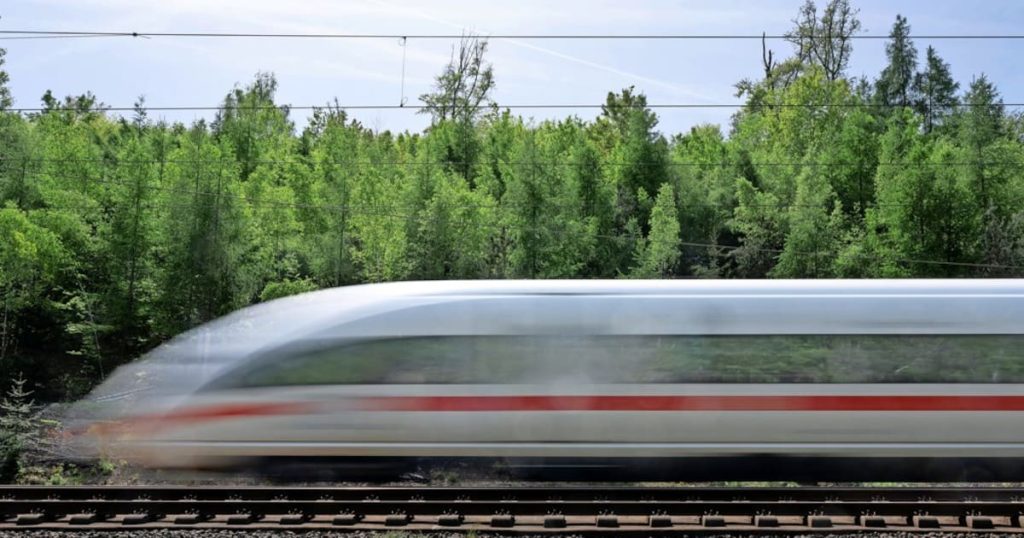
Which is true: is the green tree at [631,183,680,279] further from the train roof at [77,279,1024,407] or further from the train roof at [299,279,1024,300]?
the train roof at [77,279,1024,407]

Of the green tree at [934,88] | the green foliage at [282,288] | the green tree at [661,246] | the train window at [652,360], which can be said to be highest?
the green tree at [934,88]

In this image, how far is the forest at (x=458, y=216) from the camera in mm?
36781

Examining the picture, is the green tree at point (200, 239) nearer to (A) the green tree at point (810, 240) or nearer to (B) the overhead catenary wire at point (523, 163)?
(B) the overhead catenary wire at point (523, 163)

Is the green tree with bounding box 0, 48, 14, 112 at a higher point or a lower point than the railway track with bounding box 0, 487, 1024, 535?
higher

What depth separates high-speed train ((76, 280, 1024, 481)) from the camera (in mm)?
8398

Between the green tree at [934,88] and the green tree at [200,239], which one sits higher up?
the green tree at [934,88]

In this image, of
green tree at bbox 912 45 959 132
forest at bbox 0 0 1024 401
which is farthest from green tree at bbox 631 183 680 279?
green tree at bbox 912 45 959 132

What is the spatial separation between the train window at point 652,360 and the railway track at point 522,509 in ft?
4.29

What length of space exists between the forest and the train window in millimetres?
26860

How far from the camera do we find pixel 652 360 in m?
8.51

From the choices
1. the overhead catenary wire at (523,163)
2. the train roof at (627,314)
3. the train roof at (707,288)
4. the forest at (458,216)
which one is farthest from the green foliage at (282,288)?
the train roof at (707,288)

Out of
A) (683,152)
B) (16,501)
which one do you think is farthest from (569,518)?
(683,152)

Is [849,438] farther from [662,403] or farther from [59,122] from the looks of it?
[59,122]

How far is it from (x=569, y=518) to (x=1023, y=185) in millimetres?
35402
